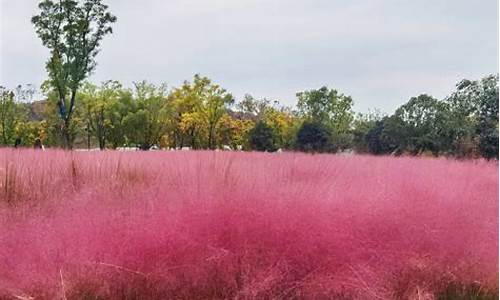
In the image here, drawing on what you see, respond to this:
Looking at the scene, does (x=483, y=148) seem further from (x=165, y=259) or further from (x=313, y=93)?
(x=313, y=93)

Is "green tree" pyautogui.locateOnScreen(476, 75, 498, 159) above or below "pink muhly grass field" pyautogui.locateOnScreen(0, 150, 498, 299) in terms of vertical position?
above

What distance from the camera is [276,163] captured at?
5215 mm

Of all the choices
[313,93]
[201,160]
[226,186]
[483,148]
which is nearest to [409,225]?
[226,186]

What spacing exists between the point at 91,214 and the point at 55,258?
0.42m

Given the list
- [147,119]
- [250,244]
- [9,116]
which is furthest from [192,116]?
[250,244]

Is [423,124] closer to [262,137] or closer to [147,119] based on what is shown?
[262,137]

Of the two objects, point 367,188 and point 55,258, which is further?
point 367,188

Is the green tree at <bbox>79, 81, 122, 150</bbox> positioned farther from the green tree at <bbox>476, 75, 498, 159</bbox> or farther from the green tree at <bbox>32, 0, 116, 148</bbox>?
the green tree at <bbox>476, 75, 498, 159</bbox>

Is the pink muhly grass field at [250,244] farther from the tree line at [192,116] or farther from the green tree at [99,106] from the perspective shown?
the green tree at [99,106]

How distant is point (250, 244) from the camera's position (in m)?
2.76

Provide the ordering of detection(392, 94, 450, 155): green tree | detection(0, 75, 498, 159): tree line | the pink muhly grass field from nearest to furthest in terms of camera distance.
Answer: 1. the pink muhly grass field
2. detection(392, 94, 450, 155): green tree
3. detection(0, 75, 498, 159): tree line

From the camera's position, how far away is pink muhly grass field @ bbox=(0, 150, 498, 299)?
8.57 ft

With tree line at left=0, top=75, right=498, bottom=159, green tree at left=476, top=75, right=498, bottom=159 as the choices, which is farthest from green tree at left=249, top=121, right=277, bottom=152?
green tree at left=476, top=75, right=498, bottom=159

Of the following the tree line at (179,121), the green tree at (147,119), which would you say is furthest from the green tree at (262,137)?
the green tree at (147,119)
